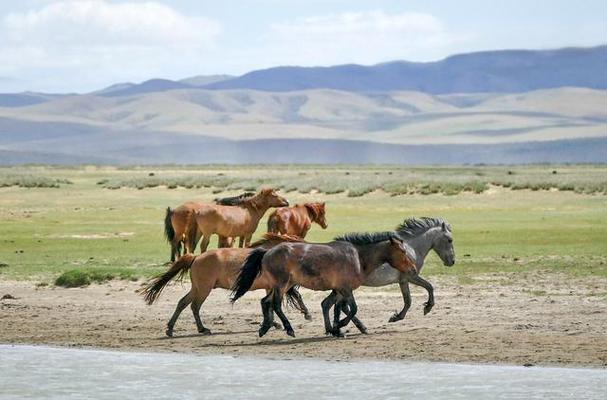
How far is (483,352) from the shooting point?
577 inches

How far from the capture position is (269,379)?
45.7 ft

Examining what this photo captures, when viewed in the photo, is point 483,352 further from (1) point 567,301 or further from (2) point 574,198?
(2) point 574,198

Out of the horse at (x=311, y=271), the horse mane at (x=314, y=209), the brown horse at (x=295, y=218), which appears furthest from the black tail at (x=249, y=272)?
the horse mane at (x=314, y=209)

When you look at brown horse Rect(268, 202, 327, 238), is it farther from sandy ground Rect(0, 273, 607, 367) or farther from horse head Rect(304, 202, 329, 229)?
sandy ground Rect(0, 273, 607, 367)

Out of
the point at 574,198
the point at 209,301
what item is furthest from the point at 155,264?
the point at 574,198

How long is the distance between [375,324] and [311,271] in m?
1.85

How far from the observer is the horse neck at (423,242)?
679 inches

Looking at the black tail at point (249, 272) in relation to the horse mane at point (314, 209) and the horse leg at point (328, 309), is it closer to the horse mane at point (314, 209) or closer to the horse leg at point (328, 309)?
the horse leg at point (328, 309)

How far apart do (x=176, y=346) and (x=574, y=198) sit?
109 ft

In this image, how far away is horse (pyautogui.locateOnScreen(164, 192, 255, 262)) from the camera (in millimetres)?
24719

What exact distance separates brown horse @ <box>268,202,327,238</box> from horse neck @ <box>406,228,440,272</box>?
4979 millimetres

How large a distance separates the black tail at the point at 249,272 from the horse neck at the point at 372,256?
1.19m

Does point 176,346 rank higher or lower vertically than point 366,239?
lower

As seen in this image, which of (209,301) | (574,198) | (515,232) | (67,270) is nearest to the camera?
(209,301)
